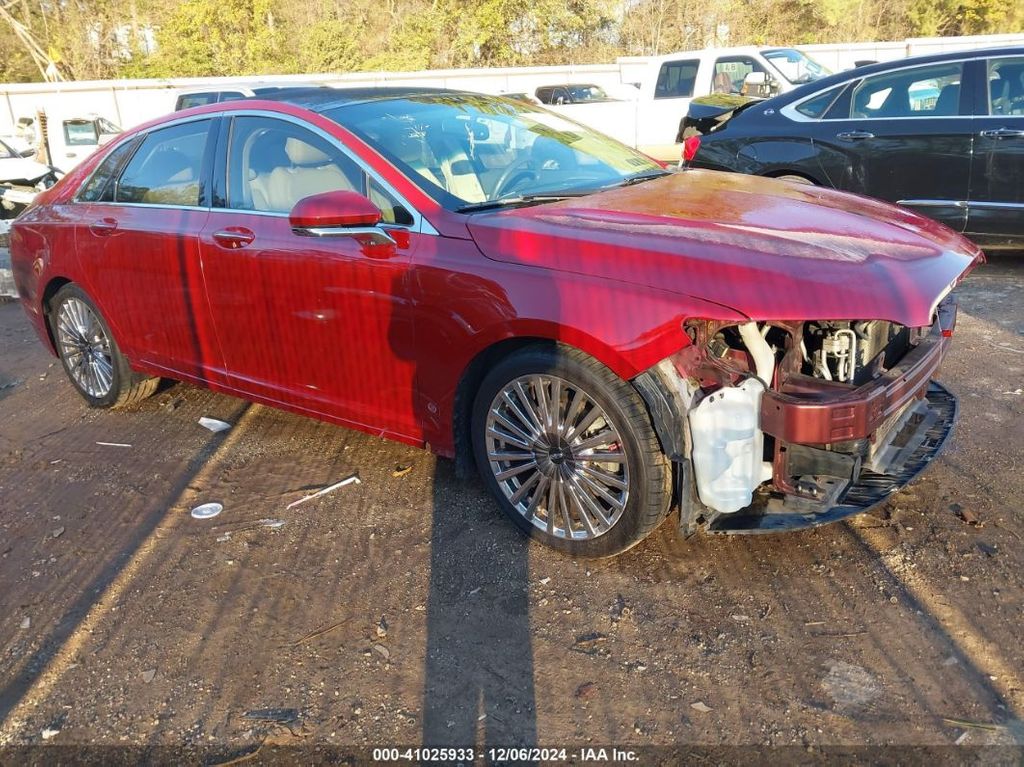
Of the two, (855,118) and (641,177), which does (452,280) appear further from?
(855,118)

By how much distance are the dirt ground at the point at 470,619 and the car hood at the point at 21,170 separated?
41.6 feet

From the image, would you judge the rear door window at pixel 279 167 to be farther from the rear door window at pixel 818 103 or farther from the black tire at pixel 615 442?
the rear door window at pixel 818 103

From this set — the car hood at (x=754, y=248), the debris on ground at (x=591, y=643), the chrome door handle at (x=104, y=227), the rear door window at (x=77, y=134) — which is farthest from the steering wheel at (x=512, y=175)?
the rear door window at (x=77, y=134)

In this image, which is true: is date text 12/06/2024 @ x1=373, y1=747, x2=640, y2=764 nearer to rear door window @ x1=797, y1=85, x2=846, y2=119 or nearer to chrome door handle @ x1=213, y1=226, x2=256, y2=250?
chrome door handle @ x1=213, y1=226, x2=256, y2=250

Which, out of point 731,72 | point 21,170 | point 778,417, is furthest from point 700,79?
point 778,417

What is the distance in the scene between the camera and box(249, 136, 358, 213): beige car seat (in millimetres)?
3846

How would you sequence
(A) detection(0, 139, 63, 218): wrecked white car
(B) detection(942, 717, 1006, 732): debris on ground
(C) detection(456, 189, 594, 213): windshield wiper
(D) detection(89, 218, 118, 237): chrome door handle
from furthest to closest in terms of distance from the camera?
(A) detection(0, 139, 63, 218): wrecked white car < (D) detection(89, 218, 118, 237): chrome door handle < (C) detection(456, 189, 594, 213): windshield wiper < (B) detection(942, 717, 1006, 732): debris on ground

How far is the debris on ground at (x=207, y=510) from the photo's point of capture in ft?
13.2

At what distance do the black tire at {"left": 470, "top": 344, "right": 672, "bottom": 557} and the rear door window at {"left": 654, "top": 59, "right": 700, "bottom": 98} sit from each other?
1293 centimetres

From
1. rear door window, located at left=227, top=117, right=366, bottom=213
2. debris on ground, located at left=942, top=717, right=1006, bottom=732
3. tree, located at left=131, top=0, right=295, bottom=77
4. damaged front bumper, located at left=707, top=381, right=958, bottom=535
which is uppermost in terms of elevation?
tree, located at left=131, top=0, right=295, bottom=77

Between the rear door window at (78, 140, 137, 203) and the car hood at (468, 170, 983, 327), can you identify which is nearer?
the car hood at (468, 170, 983, 327)

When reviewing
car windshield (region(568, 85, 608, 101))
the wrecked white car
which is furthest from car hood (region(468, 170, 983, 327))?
car windshield (region(568, 85, 608, 101))

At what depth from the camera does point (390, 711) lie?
8.78 ft

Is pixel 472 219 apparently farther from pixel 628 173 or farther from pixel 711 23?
pixel 711 23
